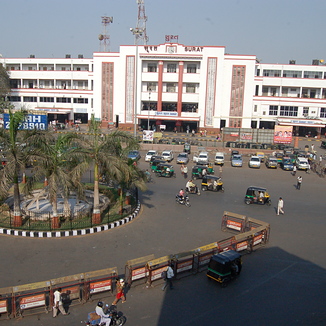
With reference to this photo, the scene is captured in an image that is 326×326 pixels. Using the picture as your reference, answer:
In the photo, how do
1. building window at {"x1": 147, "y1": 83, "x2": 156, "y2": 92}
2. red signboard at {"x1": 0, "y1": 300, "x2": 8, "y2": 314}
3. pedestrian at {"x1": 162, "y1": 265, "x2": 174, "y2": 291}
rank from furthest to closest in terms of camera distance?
building window at {"x1": 147, "y1": 83, "x2": 156, "y2": 92}
pedestrian at {"x1": 162, "y1": 265, "x2": 174, "y2": 291}
red signboard at {"x1": 0, "y1": 300, "x2": 8, "y2": 314}

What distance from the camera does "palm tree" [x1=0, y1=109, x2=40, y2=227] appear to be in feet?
54.1

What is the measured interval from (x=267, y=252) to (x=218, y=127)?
1903 inches

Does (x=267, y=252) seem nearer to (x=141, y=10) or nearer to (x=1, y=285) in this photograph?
(x=1, y=285)

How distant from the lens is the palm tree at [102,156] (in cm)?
1788

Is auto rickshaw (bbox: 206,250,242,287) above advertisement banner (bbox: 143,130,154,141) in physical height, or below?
below

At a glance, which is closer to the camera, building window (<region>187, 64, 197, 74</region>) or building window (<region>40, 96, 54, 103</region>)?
building window (<region>187, 64, 197, 74</region>)

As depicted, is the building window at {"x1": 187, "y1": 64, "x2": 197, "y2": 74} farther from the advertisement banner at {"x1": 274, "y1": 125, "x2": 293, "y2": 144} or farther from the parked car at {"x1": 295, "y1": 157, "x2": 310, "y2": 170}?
the parked car at {"x1": 295, "y1": 157, "x2": 310, "y2": 170}

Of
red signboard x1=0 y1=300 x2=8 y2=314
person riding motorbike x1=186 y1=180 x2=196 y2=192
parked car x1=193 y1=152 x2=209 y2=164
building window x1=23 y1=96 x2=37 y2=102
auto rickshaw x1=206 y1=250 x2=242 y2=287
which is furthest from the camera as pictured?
building window x1=23 y1=96 x2=37 y2=102

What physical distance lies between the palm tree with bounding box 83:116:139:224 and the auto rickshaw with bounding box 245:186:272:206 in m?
9.88

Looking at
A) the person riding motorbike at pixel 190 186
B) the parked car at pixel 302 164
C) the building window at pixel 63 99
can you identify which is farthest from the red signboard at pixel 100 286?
the building window at pixel 63 99

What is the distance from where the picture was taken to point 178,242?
16625mm

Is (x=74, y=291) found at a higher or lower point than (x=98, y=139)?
lower

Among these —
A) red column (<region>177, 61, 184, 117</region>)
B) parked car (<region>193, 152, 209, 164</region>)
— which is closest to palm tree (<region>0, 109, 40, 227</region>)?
A: parked car (<region>193, 152, 209, 164</region>)

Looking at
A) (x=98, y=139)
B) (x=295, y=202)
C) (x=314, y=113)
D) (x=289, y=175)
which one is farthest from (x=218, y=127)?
(x=98, y=139)
